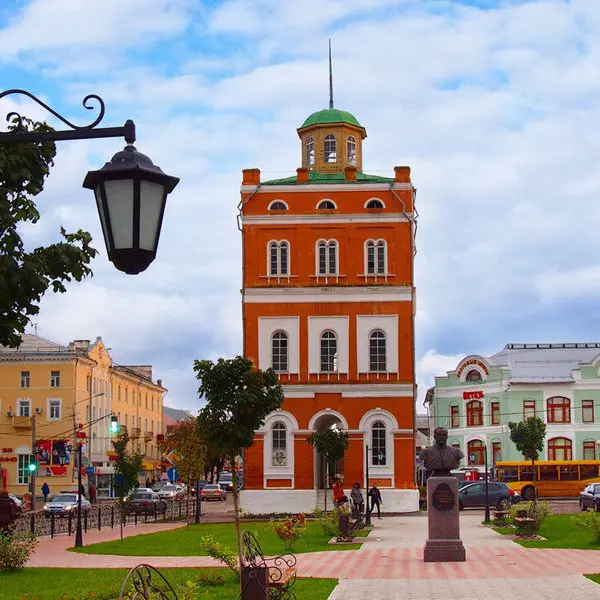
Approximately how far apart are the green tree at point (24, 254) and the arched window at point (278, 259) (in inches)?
1577

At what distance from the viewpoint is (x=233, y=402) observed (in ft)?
74.0

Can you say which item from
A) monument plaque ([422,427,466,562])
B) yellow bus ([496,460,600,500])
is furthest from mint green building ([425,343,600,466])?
monument plaque ([422,427,466,562])

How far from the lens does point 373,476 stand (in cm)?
4794

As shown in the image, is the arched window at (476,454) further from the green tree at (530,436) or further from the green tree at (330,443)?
the green tree at (330,443)

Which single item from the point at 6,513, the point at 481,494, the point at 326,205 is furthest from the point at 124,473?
the point at 481,494

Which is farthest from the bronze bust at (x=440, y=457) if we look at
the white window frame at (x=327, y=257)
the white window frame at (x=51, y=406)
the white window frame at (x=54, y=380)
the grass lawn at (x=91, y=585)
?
the white window frame at (x=54, y=380)

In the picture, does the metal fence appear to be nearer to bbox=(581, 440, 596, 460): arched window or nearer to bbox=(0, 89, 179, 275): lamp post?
bbox=(581, 440, 596, 460): arched window

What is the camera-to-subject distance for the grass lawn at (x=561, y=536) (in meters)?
27.1

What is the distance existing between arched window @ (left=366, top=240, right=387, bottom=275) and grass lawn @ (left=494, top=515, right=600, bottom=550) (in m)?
15.9

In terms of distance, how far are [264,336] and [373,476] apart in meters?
7.86

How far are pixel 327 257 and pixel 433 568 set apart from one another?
2848 cm

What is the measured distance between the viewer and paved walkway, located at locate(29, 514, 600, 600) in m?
18.1

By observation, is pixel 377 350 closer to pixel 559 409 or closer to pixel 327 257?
pixel 327 257

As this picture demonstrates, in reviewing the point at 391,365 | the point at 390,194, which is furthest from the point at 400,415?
the point at 390,194
